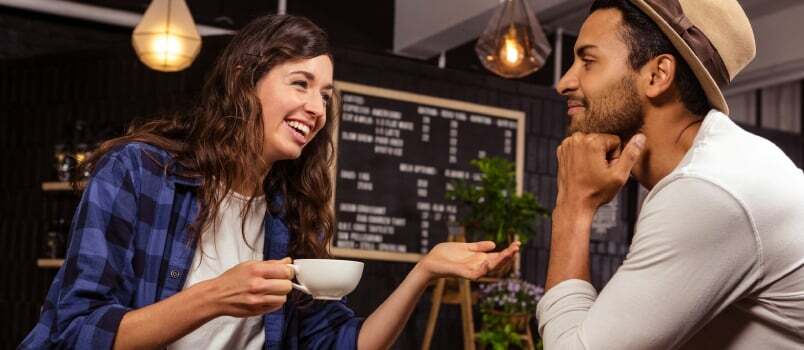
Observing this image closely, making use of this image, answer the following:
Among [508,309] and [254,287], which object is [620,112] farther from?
[508,309]

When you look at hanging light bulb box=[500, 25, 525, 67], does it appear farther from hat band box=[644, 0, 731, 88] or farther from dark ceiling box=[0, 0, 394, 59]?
hat band box=[644, 0, 731, 88]

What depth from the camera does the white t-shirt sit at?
1721 mm

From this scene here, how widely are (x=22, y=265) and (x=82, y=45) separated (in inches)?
87.6

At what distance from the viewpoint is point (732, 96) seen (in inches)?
321

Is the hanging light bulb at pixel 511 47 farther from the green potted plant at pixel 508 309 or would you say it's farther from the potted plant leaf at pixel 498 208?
the green potted plant at pixel 508 309

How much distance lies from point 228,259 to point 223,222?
0.07 metres

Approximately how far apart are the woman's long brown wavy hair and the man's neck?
71cm

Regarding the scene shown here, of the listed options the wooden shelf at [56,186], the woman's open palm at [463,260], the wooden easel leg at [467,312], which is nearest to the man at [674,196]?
the woman's open palm at [463,260]

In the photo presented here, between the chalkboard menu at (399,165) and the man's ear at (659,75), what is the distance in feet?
13.0

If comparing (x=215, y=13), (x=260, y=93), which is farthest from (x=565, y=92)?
(x=215, y=13)

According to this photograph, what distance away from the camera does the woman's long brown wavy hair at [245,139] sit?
1.79 m

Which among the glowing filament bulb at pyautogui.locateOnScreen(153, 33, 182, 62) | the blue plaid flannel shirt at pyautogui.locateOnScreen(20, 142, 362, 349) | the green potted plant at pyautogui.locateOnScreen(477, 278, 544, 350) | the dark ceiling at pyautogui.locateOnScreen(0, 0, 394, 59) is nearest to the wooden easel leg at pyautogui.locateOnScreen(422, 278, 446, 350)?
the green potted plant at pyautogui.locateOnScreen(477, 278, 544, 350)

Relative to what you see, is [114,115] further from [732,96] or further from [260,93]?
[732,96]

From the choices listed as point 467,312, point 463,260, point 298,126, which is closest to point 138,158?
point 298,126
